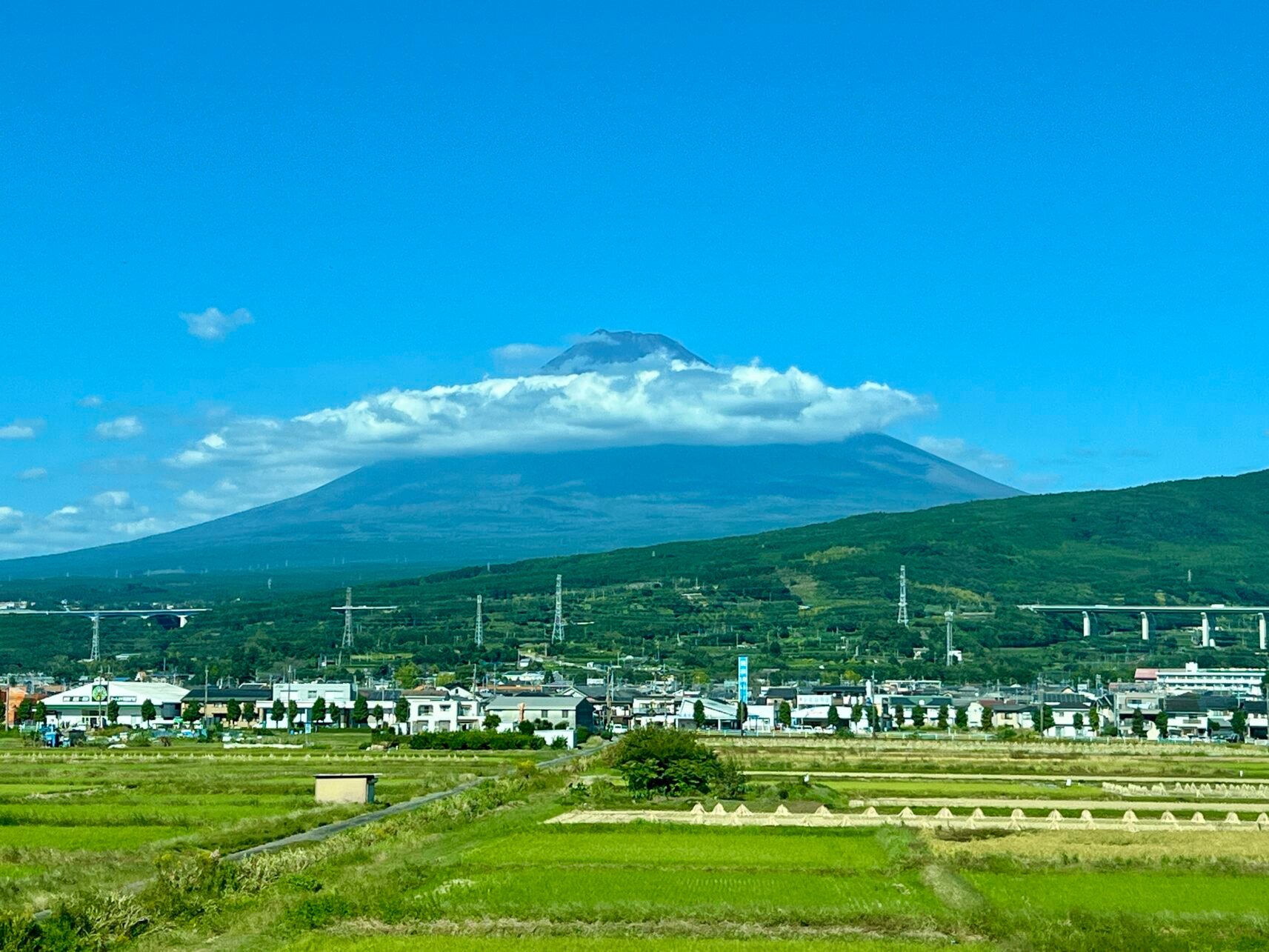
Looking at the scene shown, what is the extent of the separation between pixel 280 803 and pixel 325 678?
75434 millimetres

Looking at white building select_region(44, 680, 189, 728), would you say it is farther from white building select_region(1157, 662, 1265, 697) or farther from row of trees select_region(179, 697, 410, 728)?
white building select_region(1157, 662, 1265, 697)

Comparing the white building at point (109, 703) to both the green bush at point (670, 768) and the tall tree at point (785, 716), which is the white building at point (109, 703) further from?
the green bush at point (670, 768)

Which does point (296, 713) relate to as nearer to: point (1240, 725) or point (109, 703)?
point (109, 703)

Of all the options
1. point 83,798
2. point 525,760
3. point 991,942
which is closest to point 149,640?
point 525,760

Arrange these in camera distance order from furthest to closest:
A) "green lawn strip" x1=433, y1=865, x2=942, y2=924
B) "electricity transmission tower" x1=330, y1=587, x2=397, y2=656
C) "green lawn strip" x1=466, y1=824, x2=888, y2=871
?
"electricity transmission tower" x1=330, y1=587, x2=397, y2=656, "green lawn strip" x1=466, y1=824, x2=888, y2=871, "green lawn strip" x1=433, y1=865, x2=942, y2=924

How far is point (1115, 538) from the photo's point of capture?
196000mm

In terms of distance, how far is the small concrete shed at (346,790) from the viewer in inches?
1487

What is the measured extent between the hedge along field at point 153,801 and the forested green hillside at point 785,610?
60116 mm

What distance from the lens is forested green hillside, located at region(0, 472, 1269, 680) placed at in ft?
430

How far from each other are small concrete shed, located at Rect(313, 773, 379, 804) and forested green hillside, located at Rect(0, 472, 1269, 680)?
7787 cm

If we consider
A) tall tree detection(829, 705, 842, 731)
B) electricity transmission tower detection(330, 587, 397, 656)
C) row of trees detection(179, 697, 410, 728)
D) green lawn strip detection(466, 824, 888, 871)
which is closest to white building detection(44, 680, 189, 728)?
row of trees detection(179, 697, 410, 728)

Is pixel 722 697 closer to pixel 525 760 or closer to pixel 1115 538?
pixel 525 760

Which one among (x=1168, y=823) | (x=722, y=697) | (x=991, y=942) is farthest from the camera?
(x=722, y=697)

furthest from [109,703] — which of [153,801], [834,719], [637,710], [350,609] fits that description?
[350,609]
